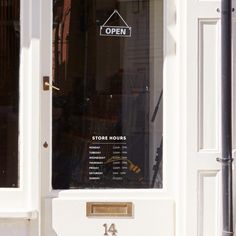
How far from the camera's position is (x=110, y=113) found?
4.58 m

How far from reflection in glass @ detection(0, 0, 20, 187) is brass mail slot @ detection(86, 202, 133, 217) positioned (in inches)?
22.3

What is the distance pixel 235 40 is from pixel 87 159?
1345 millimetres

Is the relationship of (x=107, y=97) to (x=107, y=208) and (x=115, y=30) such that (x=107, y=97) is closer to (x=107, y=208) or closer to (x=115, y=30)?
(x=115, y=30)

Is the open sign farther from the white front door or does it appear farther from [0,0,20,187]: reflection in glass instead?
[0,0,20,187]: reflection in glass

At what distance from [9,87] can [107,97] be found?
2.32ft

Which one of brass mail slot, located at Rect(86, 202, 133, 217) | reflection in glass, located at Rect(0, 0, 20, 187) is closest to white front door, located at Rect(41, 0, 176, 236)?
brass mail slot, located at Rect(86, 202, 133, 217)

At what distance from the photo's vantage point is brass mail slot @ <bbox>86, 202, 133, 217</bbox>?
4457 millimetres

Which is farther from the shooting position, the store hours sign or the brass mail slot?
the store hours sign

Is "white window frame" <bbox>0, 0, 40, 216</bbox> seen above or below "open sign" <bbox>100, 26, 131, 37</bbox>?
below

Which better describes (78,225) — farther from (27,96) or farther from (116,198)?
(27,96)

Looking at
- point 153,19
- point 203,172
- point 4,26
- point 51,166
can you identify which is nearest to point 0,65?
point 4,26

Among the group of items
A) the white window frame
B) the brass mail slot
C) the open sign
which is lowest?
the brass mail slot

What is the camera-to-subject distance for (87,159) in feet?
14.9

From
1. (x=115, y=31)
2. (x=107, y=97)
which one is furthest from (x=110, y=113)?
(x=115, y=31)
